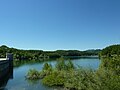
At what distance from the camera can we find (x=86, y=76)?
20.9 metres

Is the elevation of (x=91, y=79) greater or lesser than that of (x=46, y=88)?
greater

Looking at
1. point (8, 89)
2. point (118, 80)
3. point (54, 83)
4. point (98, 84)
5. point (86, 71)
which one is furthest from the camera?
point (54, 83)

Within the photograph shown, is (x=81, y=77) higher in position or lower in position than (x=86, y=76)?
lower

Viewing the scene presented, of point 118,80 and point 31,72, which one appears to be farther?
point 31,72

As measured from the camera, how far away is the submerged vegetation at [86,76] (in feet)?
49.5

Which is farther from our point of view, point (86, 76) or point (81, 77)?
point (81, 77)

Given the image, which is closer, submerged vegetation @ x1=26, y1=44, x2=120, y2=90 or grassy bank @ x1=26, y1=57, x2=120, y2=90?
grassy bank @ x1=26, y1=57, x2=120, y2=90

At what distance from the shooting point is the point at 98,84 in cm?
1581

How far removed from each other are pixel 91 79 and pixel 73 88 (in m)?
16.4

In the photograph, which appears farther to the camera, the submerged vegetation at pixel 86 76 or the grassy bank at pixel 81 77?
the submerged vegetation at pixel 86 76

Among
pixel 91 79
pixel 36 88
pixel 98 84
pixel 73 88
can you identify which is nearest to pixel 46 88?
pixel 36 88

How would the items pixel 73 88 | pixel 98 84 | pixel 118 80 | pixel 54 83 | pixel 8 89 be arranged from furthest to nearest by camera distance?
1. pixel 54 83
2. pixel 8 89
3. pixel 73 88
4. pixel 98 84
5. pixel 118 80

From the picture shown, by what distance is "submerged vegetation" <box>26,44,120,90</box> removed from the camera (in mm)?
15093

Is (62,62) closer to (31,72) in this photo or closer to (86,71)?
(31,72)
